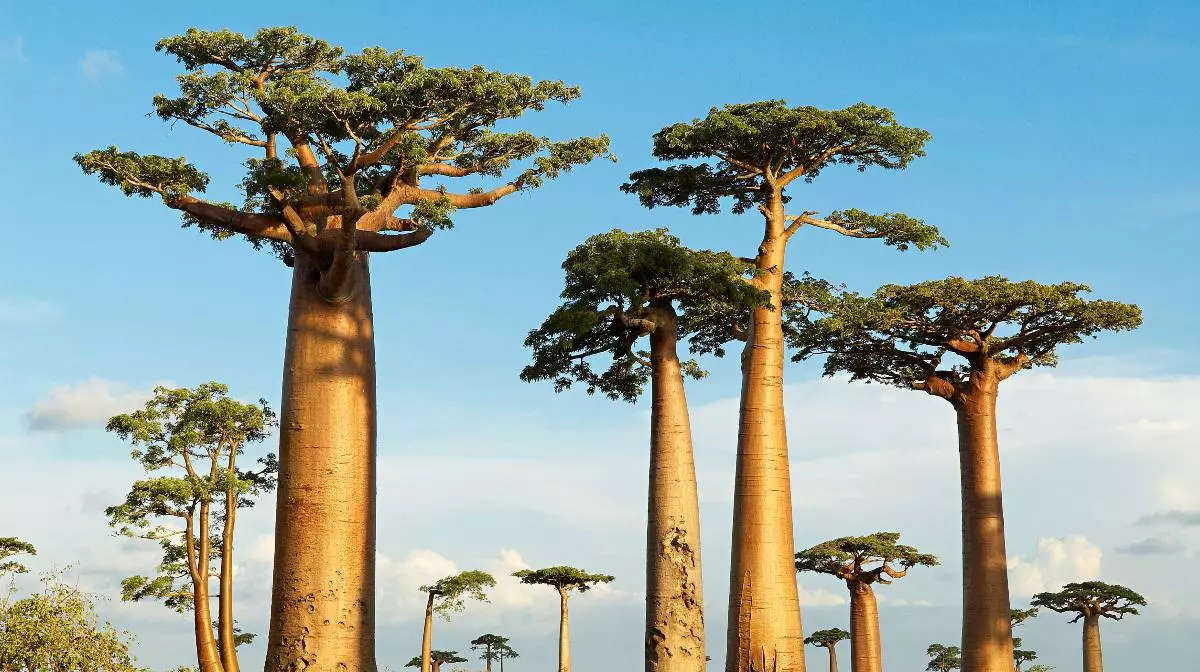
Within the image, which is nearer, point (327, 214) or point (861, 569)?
point (327, 214)

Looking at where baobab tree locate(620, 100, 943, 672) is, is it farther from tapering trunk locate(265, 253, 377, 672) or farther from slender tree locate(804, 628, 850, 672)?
slender tree locate(804, 628, 850, 672)

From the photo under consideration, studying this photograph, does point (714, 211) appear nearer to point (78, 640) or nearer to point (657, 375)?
point (657, 375)

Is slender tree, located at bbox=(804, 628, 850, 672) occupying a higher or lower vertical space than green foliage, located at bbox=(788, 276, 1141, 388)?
lower

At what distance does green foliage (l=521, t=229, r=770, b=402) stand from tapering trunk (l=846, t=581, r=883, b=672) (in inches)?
483

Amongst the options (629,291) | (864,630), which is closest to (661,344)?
(629,291)

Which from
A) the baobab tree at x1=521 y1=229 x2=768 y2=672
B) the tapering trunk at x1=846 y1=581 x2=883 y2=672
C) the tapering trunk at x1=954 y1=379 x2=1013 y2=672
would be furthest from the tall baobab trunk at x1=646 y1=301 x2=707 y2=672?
the tapering trunk at x1=846 y1=581 x2=883 y2=672

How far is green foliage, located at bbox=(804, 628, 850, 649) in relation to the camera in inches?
1503

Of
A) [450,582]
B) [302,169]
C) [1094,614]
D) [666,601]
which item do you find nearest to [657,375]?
[666,601]

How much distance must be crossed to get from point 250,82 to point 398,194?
6.26 ft

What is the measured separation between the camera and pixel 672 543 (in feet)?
54.3

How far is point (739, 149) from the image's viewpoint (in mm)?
18234

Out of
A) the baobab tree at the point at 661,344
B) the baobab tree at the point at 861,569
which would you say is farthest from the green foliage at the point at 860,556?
the baobab tree at the point at 661,344

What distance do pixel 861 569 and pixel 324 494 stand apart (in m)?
19.1

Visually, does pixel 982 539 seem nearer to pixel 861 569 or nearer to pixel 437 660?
pixel 861 569
